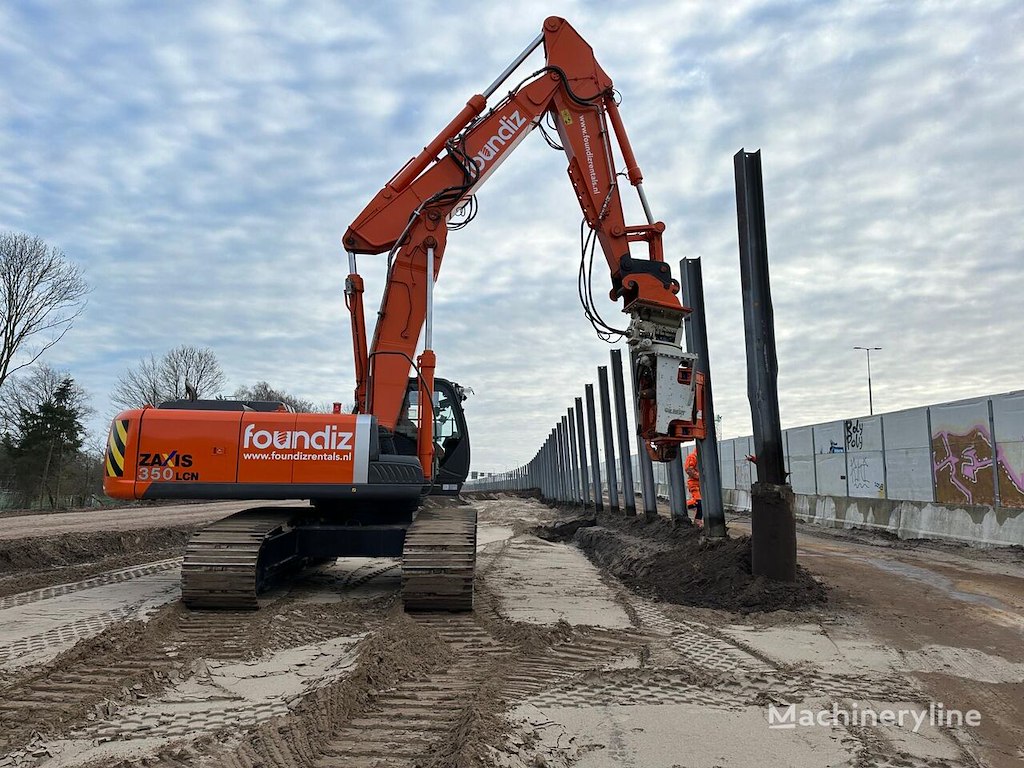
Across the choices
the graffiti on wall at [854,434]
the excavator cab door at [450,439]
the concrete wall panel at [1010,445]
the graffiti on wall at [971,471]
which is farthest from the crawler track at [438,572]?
the graffiti on wall at [854,434]

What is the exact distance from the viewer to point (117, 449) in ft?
25.3

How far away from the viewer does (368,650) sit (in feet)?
18.2

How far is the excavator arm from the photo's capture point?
27.8 feet

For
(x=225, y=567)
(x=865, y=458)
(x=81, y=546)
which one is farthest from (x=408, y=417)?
(x=865, y=458)

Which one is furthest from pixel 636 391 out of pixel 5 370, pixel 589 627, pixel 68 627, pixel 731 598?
pixel 5 370

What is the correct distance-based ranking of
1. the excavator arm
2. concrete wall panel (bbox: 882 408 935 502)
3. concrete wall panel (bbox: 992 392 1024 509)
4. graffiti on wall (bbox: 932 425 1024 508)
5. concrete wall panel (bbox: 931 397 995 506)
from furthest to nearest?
1. concrete wall panel (bbox: 882 408 935 502)
2. concrete wall panel (bbox: 931 397 995 506)
3. graffiti on wall (bbox: 932 425 1024 508)
4. concrete wall panel (bbox: 992 392 1024 509)
5. the excavator arm

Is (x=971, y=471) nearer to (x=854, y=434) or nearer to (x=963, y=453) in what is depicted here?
(x=963, y=453)

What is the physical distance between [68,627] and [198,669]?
2343mm

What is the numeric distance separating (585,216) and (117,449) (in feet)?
20.0

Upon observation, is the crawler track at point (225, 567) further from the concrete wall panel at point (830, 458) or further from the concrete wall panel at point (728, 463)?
the concrete wall panel at point (728, 463)

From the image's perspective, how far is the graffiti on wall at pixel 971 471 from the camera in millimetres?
13227

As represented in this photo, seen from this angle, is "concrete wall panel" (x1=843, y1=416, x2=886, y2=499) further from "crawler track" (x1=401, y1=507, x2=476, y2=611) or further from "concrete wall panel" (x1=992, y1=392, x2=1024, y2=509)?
"crawler track" (x1=401, y1=507, x2=476, y2=611)

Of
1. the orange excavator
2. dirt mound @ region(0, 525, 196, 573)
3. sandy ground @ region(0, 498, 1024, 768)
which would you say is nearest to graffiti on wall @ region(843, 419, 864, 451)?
sandy ground @ region(0, 498, 1024, 768)

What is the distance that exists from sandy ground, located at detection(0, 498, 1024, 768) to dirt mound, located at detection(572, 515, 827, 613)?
11.9 inches
